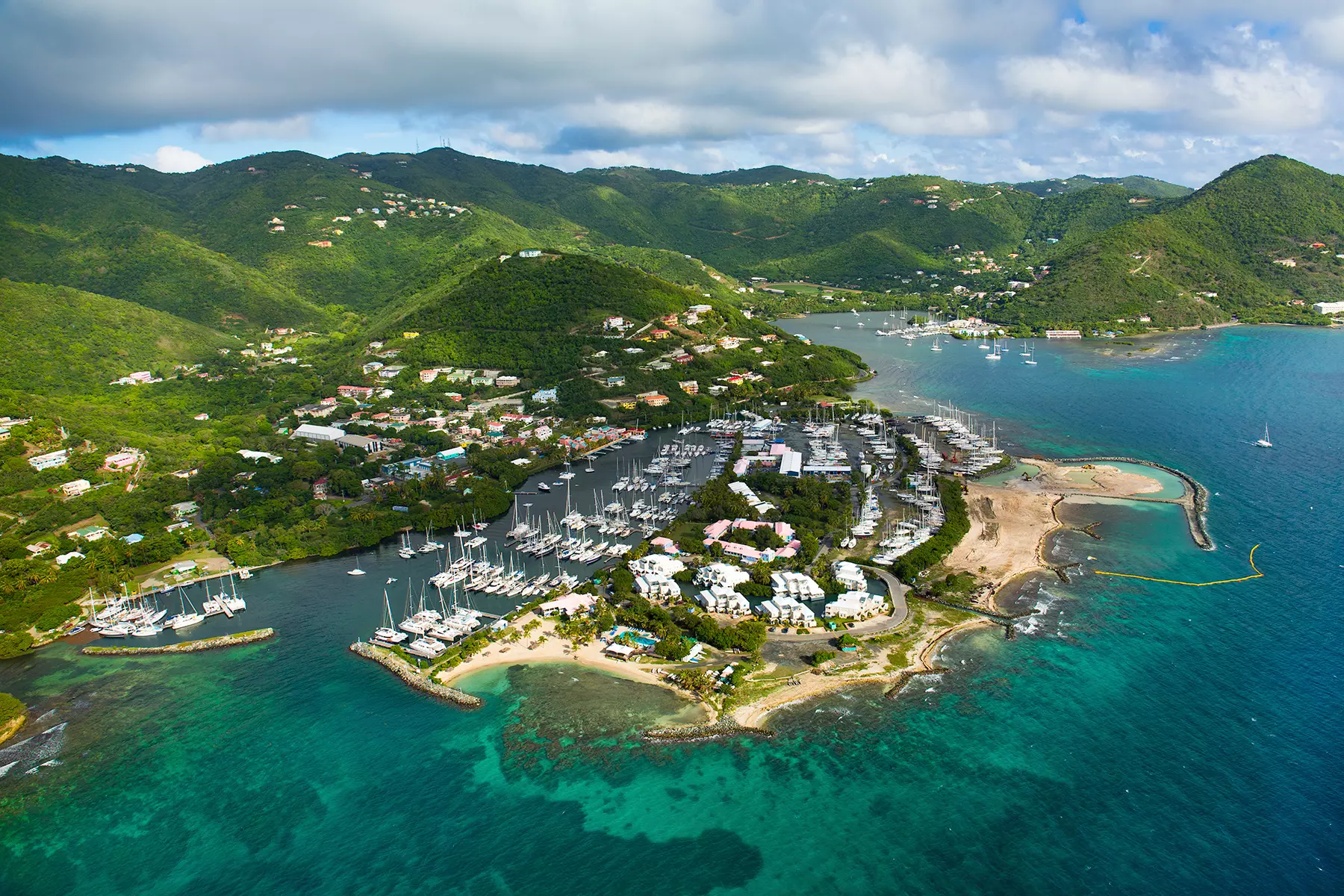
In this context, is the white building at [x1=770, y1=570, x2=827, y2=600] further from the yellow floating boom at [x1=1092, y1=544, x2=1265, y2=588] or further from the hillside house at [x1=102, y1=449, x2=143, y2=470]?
the hillside house at [x1=102, y1=449, x2=143, y2=470]

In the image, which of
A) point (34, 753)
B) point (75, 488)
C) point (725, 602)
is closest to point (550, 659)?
point (725, 602)

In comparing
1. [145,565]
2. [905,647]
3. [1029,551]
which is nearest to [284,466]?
[145,565]

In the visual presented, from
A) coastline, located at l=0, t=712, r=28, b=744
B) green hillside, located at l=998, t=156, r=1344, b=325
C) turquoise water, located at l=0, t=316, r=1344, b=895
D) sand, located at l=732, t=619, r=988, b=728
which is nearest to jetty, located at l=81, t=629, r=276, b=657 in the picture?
turquoise water, located at l=0, t=316, r=1344, b=895

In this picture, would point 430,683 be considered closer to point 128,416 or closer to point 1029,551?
point 1029,551

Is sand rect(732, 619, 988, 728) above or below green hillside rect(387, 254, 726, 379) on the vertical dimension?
below

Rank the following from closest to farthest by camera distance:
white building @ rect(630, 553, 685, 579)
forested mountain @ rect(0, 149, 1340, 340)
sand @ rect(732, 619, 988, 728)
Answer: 1. sand @ rect(732, 619, 988, 728)
2. white building @ rect(630, 553, 685, 579)
3. forested mountain @ rect(0, 149, 1340, 340)

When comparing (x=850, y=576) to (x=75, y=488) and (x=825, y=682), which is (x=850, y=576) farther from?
(x=75, y=488)

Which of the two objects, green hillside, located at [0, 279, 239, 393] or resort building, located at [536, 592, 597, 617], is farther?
green hillside, located at [0, 279, 239, 393]
